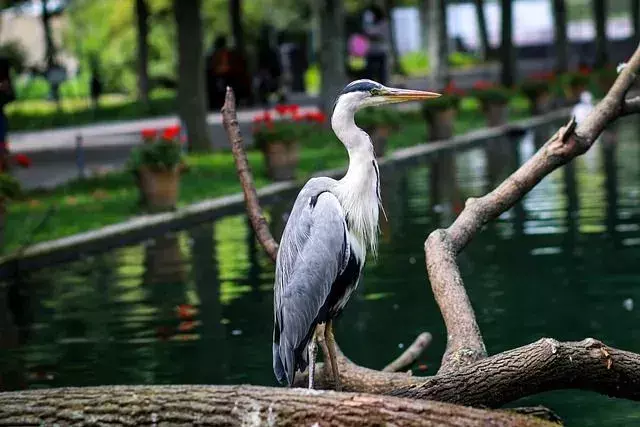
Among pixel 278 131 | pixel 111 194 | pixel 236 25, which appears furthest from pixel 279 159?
pixel 236 25

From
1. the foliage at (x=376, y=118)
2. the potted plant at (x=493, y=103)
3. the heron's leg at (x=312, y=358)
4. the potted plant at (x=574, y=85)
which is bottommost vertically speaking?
the potted plant at (x=574, y=85)

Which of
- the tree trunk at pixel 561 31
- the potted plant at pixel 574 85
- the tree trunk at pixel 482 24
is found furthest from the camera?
the tree trunk at pixel 482 24

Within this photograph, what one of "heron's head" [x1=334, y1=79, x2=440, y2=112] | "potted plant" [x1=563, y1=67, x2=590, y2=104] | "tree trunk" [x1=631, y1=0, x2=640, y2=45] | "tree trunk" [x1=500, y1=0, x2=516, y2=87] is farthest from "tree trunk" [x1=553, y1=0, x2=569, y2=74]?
"heron's head" [x1=334, y1=79, x2=440, y2=112]

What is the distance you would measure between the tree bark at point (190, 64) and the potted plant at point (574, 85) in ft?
54.6

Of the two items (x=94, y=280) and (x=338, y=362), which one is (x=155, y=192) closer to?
(x=94, y=280)

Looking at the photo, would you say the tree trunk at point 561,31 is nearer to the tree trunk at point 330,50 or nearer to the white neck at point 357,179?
the tree trunk at point 330,50

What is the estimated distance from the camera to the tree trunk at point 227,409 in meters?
6.23

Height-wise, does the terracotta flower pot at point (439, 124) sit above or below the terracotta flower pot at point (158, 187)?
below

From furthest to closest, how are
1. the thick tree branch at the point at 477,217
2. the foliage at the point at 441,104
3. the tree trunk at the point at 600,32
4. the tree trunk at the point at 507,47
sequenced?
1. the tree trunk at the point at 600,32
2. the tree trunk at the point at 507,47
3. the foliage at the point at 441,104
4. the thick tree branch at the point at 477,217

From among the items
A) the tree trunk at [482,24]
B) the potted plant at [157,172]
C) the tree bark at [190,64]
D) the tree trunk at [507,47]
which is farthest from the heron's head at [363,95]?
the tree trunk at [482,24]

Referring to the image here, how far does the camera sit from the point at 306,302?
7.28 m

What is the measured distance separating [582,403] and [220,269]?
645 cm

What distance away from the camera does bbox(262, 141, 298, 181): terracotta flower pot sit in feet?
76.5

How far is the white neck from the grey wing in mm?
75
